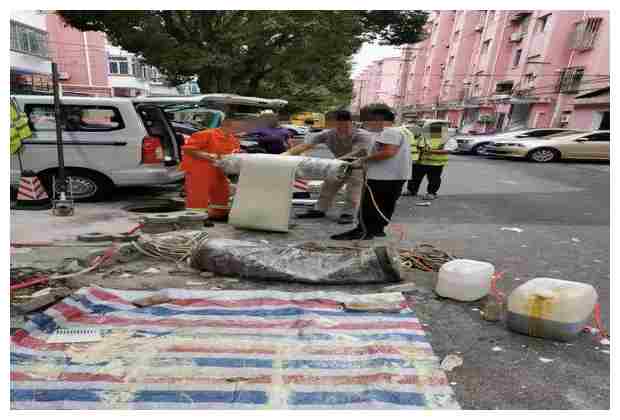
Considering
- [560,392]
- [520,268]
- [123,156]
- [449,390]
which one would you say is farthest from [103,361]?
[123,156]

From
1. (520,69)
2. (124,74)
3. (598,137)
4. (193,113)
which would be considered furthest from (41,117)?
(520,69)

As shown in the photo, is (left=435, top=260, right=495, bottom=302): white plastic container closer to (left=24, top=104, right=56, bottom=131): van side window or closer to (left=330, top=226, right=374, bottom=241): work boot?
(left=330, top=226, right=374, bottom=241): work boot

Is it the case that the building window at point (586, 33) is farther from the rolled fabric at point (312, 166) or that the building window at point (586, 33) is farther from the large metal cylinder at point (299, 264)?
the large metal cylinder at point (299, 264)


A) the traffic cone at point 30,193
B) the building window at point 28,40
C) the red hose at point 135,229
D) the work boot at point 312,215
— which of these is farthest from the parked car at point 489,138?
the building window at point 28,40

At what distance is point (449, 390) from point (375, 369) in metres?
0.38

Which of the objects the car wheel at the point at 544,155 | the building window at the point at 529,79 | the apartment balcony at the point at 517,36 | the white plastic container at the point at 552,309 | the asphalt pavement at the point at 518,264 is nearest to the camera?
the asphalt pavement at the point at 518,264

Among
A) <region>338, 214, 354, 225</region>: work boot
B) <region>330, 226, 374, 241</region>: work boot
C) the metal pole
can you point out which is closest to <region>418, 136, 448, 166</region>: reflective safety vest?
<region>338, 214, 354, 225</region>: work boot

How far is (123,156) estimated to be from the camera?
5355 millimetres

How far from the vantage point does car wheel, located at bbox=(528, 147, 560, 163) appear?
13750 mm

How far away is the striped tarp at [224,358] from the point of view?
184 centimetres

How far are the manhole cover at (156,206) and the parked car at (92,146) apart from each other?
1.24ft

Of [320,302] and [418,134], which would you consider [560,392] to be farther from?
[418,134]

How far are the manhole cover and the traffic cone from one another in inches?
43.1

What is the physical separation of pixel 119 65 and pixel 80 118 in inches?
1188
